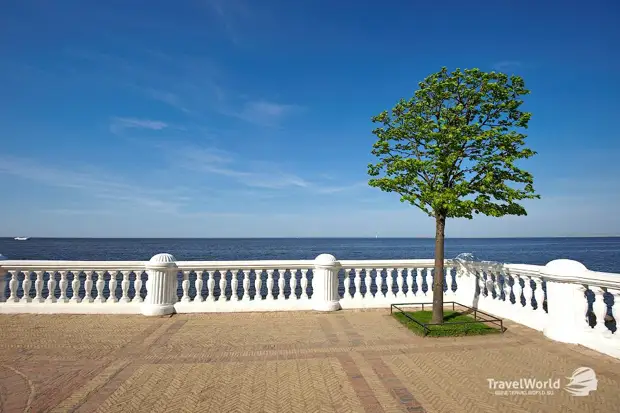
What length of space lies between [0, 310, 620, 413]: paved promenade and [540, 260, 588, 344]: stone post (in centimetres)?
34

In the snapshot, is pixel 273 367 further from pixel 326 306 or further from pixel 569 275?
pixel 569 275

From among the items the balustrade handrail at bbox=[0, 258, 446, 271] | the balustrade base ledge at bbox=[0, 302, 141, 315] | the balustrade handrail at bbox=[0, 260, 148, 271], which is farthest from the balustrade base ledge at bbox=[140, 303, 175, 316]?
the balustrade handrail at bbox=[0, 260, 148, 271]

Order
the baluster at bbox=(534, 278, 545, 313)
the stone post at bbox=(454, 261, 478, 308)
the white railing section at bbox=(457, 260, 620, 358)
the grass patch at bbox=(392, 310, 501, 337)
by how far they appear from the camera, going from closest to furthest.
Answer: the white railing section at bbox=(457, 260, 620, 358) < the grass patch at bbox=(392, 310, 501, 337) < the baluster at bbox=(534, 278, 545, 313) < the stone post at bbox=(454, 261, 478, 308)

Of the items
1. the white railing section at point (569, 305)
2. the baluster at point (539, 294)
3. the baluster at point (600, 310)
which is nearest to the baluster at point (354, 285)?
the white railing section at point (569, 305)

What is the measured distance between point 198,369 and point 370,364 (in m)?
2.89

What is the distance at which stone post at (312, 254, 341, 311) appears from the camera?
31.9 ft

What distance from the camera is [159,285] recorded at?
30.2 feet

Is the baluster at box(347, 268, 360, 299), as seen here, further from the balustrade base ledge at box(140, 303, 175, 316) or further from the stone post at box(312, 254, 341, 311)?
the balustrade base ledge at box(140, 303, 175, 316)

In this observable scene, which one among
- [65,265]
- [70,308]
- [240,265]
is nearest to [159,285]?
[240,265]

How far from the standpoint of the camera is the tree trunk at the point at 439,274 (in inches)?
324

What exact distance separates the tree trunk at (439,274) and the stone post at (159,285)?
683cm

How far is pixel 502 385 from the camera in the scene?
5.12 meters

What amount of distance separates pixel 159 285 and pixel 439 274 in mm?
7325

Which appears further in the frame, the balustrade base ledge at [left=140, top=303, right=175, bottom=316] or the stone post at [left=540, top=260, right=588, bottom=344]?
the balustrade base ledge at [left=140, top=303, right=175, bottom=316]
